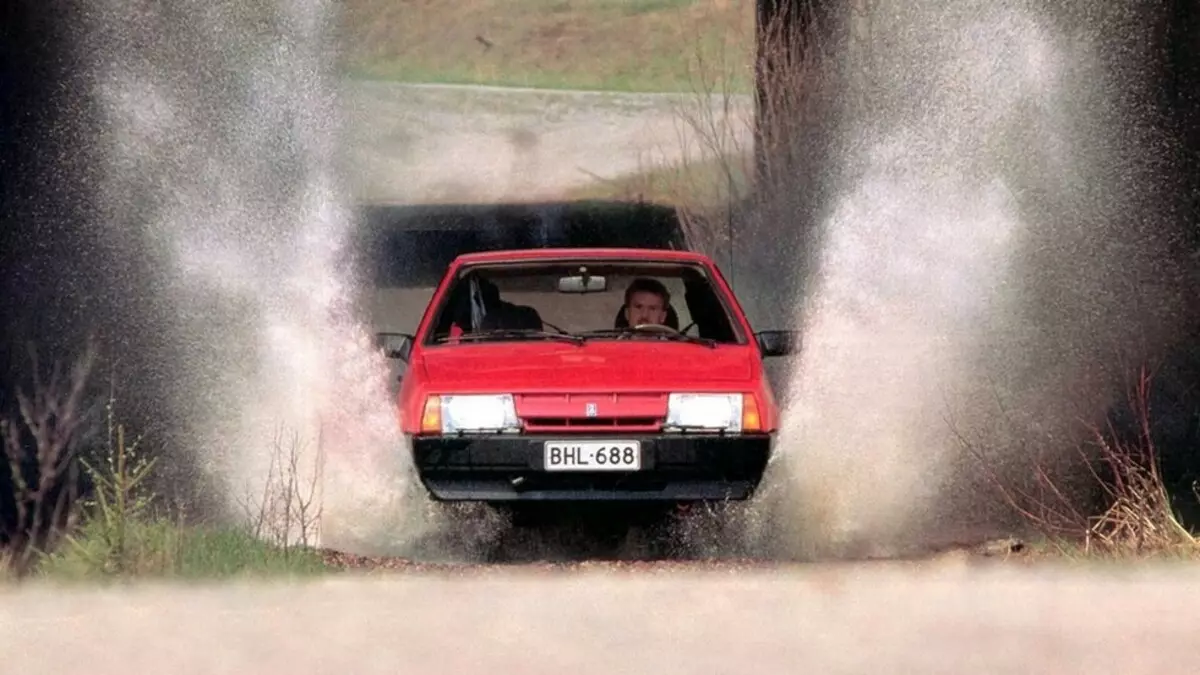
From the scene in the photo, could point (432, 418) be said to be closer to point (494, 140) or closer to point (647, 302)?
point (647, 302)

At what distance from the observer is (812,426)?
1329 centimetres

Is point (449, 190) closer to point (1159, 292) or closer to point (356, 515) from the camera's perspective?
point (1159, 292)

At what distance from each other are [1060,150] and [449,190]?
19247 mm

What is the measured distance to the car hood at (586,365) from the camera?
9.92 metres

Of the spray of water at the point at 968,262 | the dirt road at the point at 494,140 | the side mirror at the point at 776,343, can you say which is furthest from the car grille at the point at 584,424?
the dirt road at the point at 494,140

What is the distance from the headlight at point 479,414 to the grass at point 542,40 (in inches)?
1123

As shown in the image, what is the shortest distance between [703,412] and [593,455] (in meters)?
0.50

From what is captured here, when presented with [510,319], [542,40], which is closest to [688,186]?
[510,319]

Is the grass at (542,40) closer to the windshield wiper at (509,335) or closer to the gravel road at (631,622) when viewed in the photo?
the windshield wiper at (509,335)

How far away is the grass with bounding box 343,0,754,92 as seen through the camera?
136 ft

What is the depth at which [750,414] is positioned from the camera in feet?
32.7

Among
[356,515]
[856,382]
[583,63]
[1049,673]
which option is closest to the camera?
[1049,673]

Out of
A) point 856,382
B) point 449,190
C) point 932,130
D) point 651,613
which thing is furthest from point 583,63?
point 651,613

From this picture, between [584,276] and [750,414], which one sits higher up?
[584,276]
